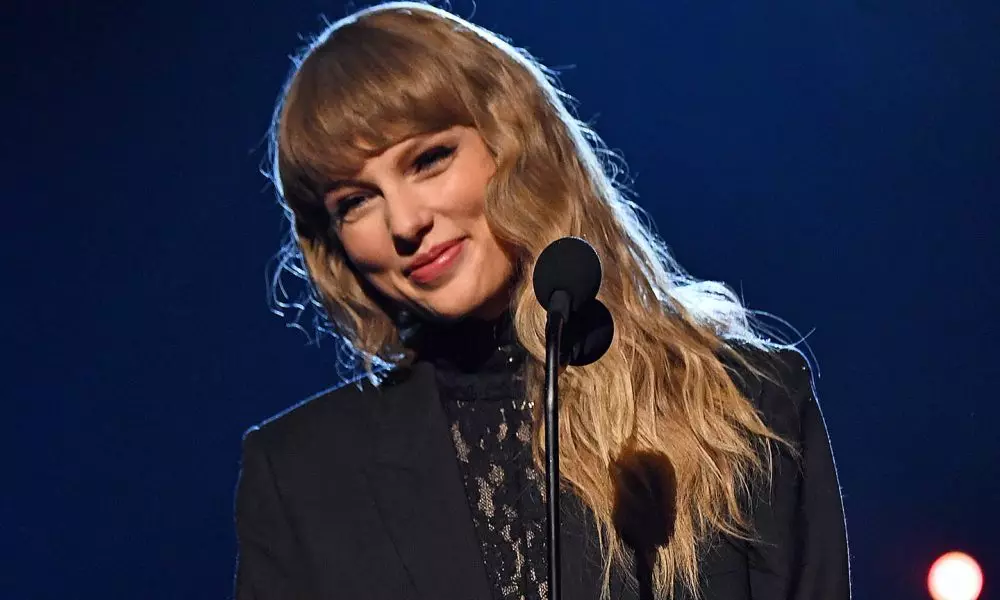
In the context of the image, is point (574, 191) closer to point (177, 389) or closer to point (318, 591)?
point (318, 591)

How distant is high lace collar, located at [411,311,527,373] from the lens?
2.14m

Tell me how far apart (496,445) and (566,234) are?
37 cm

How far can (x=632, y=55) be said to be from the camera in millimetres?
2916

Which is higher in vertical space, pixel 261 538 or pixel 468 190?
pixel 468 190

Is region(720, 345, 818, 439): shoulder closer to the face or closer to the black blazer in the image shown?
the black blazer

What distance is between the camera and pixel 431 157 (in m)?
1.98

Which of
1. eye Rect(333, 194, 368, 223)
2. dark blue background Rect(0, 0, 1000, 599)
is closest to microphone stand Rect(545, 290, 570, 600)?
eye Rect(333, 194, 368, 223)

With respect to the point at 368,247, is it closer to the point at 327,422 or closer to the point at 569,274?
the point at 327,422

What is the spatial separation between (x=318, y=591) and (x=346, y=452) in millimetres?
260

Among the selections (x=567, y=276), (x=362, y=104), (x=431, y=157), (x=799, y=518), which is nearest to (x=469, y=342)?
(x=431, y=157)

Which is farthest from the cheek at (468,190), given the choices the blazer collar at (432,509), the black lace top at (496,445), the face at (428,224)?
the blazer collar at (432,509)

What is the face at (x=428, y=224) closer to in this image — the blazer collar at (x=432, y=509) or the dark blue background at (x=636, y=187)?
the blazer collar at (x=432, y=509)

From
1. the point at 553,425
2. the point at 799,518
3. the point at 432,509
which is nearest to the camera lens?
the point at 553,425

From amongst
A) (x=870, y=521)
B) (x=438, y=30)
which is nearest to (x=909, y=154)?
(x=870, y=521)
